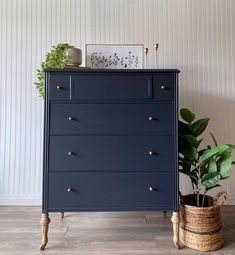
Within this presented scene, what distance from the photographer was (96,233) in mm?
1833

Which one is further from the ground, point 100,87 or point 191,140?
point 100,87

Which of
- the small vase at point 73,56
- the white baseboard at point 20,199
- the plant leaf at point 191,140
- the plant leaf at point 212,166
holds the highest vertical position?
the small vase at point 73,56

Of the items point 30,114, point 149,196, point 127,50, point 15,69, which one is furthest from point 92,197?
point 15,69

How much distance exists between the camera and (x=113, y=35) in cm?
235

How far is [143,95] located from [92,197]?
0.79 m

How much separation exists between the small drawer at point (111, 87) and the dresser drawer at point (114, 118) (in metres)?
0.06

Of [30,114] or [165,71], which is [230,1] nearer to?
[165,71]

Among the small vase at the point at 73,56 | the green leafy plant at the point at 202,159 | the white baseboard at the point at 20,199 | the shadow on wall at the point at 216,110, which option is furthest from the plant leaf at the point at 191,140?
the white baseboard at the point at 20,199

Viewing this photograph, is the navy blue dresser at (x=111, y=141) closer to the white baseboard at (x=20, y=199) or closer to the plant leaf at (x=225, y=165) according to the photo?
the plant leaf at (x=225, y=165)

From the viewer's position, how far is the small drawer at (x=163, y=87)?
1586mm

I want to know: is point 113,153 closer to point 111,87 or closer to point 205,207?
point 111,87

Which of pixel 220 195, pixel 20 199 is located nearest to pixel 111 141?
pixel 220 195

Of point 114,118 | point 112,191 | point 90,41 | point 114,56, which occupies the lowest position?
point 112,191

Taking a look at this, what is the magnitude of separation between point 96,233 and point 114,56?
1606mm
